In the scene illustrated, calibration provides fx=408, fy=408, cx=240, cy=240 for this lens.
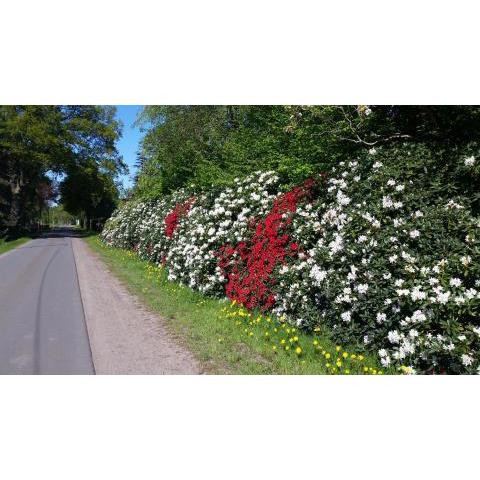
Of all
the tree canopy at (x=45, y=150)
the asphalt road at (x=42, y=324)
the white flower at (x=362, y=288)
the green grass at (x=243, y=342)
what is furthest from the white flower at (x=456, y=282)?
the tree canopy at (x=45, y=150)

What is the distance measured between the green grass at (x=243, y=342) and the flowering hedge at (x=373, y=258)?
0.71ft

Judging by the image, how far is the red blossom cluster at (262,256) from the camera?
19.1 feet

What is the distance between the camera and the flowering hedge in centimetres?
366

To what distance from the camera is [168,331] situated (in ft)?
17.4

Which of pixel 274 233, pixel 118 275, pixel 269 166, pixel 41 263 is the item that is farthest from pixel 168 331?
pixel 41 263

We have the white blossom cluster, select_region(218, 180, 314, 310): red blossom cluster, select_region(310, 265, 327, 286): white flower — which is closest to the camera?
the white blossom cluster

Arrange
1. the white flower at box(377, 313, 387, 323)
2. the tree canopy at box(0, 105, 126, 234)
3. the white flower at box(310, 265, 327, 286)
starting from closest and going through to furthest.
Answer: the white flower at box(377, 313, 387, 323) < the white flower at box(310, 265, 327, 286) < the tree canopy at box(0, 105, 126, 234)

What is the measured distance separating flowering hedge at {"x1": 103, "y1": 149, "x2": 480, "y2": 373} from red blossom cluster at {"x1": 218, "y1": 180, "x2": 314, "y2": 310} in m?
0.02

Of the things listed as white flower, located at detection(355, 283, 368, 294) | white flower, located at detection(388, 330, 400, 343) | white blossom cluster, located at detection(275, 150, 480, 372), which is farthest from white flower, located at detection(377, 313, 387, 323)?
white flower, located at detection(355, 283, 368, 294)

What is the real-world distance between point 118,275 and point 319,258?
20.8ft

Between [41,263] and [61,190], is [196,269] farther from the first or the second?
[61,190]

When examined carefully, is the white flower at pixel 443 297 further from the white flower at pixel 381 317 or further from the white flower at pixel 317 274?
the white flower at pixel 317 274

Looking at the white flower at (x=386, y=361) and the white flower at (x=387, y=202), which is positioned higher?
the white flower at (x=387, y=202)

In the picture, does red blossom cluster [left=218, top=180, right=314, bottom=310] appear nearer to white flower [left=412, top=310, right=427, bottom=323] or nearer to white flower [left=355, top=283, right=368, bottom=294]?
white flower [left=355, top=283, right=368, bottom=294]
